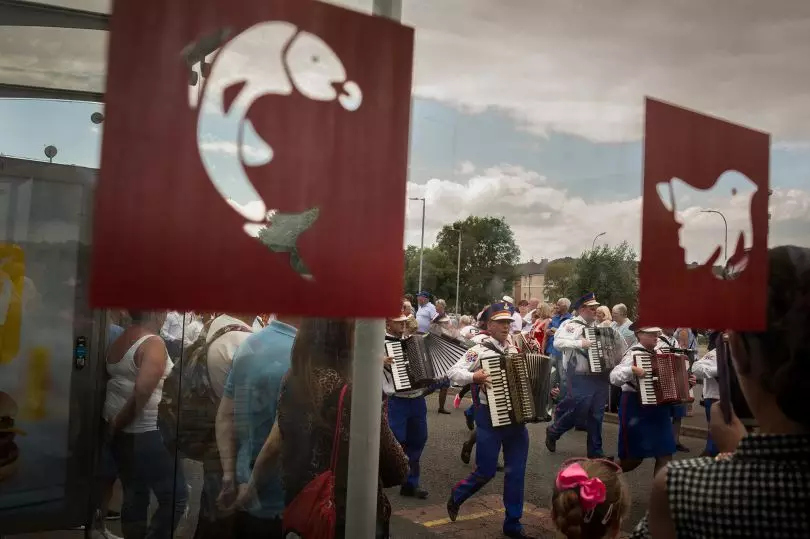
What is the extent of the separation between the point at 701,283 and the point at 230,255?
4.10ft

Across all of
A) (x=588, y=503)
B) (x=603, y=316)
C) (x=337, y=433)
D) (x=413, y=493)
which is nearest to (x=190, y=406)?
(x=337, y=433)

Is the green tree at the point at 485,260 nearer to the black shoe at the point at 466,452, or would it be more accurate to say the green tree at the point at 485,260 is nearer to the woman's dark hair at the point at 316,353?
the black shoe at the point at 466,452

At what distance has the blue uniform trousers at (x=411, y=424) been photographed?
6.40 metres

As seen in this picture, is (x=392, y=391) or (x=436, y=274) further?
(x=392, y=391)

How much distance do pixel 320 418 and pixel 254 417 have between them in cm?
63

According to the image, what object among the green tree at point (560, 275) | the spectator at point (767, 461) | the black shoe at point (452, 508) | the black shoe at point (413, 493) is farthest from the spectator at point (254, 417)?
the green tree at point (560, 275)

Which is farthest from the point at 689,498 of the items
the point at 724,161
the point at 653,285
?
the point at 724,161

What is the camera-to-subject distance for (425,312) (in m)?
8.83

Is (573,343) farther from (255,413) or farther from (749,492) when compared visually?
(749,492)

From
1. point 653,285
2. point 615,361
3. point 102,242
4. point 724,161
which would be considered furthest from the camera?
point 615,361

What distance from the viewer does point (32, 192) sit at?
397 centimetres

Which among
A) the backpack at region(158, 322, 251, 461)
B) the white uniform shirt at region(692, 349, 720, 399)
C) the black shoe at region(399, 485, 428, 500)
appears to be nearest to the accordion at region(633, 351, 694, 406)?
the white uniform shirt at region(692, 349, 720, 399)

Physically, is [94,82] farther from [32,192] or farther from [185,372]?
[185,372]

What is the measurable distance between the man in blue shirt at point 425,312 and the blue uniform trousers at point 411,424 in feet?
6.39
